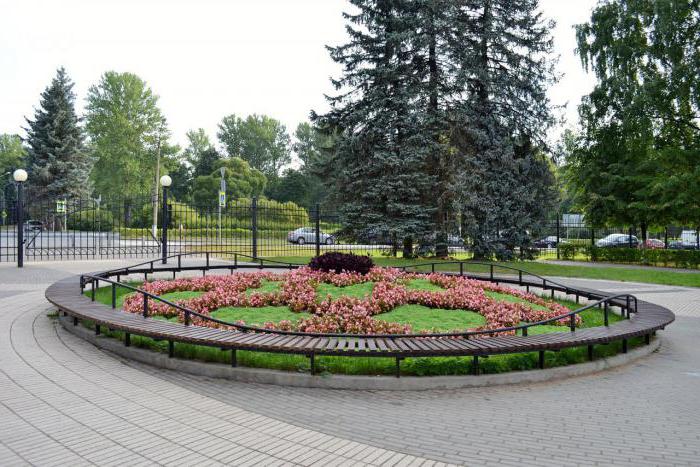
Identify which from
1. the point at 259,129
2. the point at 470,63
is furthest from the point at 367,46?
the point at 259,129

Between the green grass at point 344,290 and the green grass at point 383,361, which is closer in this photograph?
the green grass at point 383,361

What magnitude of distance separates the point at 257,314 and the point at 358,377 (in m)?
3.14

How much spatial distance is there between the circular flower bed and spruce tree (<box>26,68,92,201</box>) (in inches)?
1475

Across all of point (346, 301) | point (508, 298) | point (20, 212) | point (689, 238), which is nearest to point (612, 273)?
→ point (508, 298)

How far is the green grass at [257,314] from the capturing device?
7.95 metres

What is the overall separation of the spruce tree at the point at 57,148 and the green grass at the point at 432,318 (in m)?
40.9

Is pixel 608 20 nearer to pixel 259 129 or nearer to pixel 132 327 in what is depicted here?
pixel 132 327

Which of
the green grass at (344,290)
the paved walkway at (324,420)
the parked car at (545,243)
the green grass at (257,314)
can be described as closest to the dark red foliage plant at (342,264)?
the green grass at (344,290)

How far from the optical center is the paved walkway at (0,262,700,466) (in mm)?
3764

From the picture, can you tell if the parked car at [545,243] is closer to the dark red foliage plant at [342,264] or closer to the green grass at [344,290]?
the dark red foliage plant at [342,264]

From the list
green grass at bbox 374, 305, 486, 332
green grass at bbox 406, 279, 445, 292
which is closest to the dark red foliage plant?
green grass at bbox 406, 279, 445, 292

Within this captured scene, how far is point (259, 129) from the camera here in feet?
292

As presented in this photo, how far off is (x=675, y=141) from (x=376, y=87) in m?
15.1

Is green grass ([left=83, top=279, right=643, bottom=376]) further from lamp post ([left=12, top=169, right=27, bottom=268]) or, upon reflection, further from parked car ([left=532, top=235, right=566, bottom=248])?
parked car ([left=532, top=235, right=566, bottom=248])
